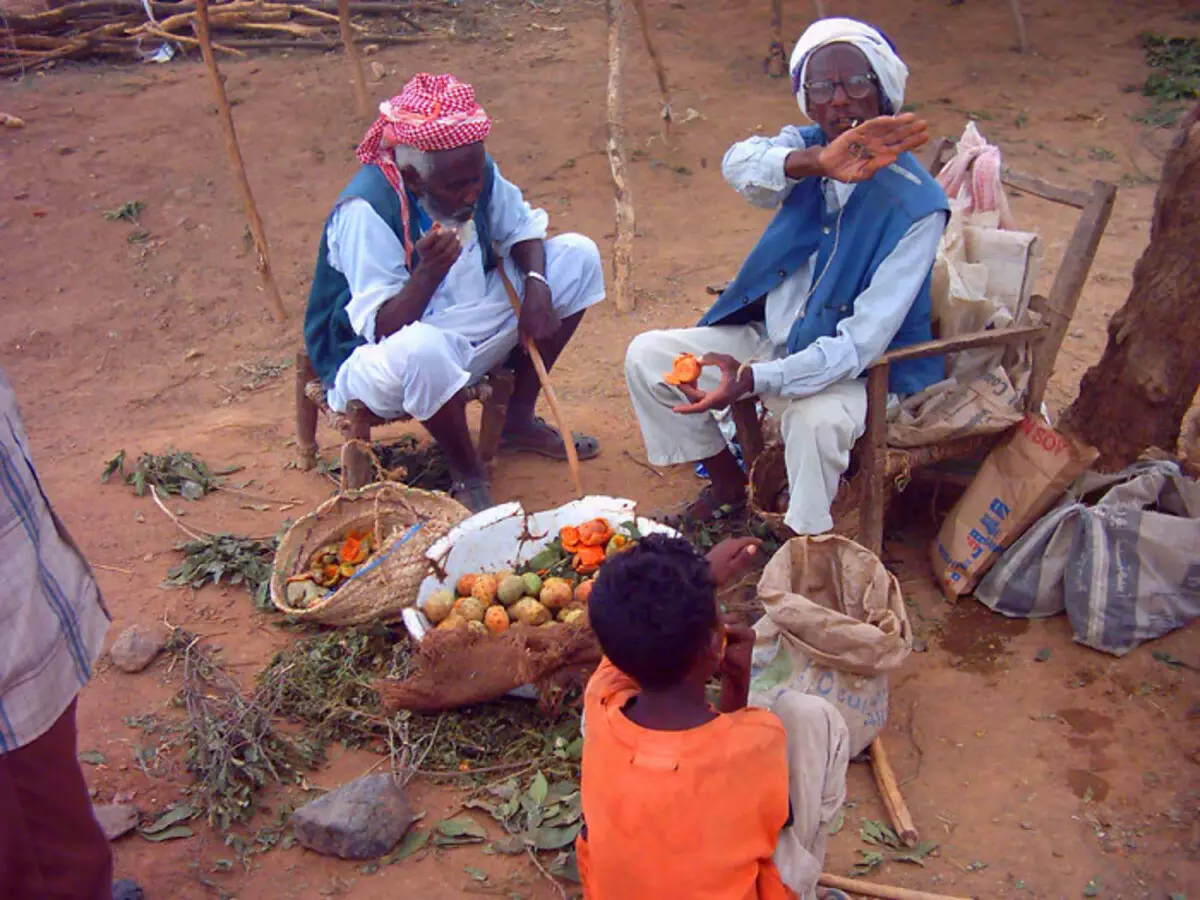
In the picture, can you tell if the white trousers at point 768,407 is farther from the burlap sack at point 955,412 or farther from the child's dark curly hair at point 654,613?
the child's dark curly hair at point 654,613

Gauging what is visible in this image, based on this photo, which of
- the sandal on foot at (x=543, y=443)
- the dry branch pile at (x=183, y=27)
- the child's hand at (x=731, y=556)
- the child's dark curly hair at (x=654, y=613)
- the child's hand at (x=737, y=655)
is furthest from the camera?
the dry branch pile at (x=183, y=27)

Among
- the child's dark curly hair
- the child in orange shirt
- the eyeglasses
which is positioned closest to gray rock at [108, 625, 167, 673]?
the child in orange shirt

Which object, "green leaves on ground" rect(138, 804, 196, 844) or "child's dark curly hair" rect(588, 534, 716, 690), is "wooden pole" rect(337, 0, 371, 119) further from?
"child's dark curly hair" rect(588, 534, 716, 690)

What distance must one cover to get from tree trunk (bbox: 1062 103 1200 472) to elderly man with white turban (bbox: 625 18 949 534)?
59 centimetres

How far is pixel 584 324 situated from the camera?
5.75 metres

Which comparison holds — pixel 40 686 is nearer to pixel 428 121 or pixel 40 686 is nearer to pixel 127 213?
pixel 428 121

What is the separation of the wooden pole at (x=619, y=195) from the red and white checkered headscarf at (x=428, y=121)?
2.29 meters

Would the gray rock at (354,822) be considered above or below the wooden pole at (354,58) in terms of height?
below

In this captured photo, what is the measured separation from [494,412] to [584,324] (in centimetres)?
176

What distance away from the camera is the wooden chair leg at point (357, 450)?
3.77 metres

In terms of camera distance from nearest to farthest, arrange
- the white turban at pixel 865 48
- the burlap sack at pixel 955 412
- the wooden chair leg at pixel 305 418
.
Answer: the white turban at pixel 865 48
the burlap sack at pixel 955 412
the wooden chair leg at pixel 305 418

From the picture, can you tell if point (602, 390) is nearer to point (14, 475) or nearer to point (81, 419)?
point (81, 419)

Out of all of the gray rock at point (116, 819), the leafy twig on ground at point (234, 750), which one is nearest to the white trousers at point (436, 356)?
the leafy twig on ground at point (234, 750)

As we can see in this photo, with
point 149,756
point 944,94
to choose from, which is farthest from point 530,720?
point 944,94
